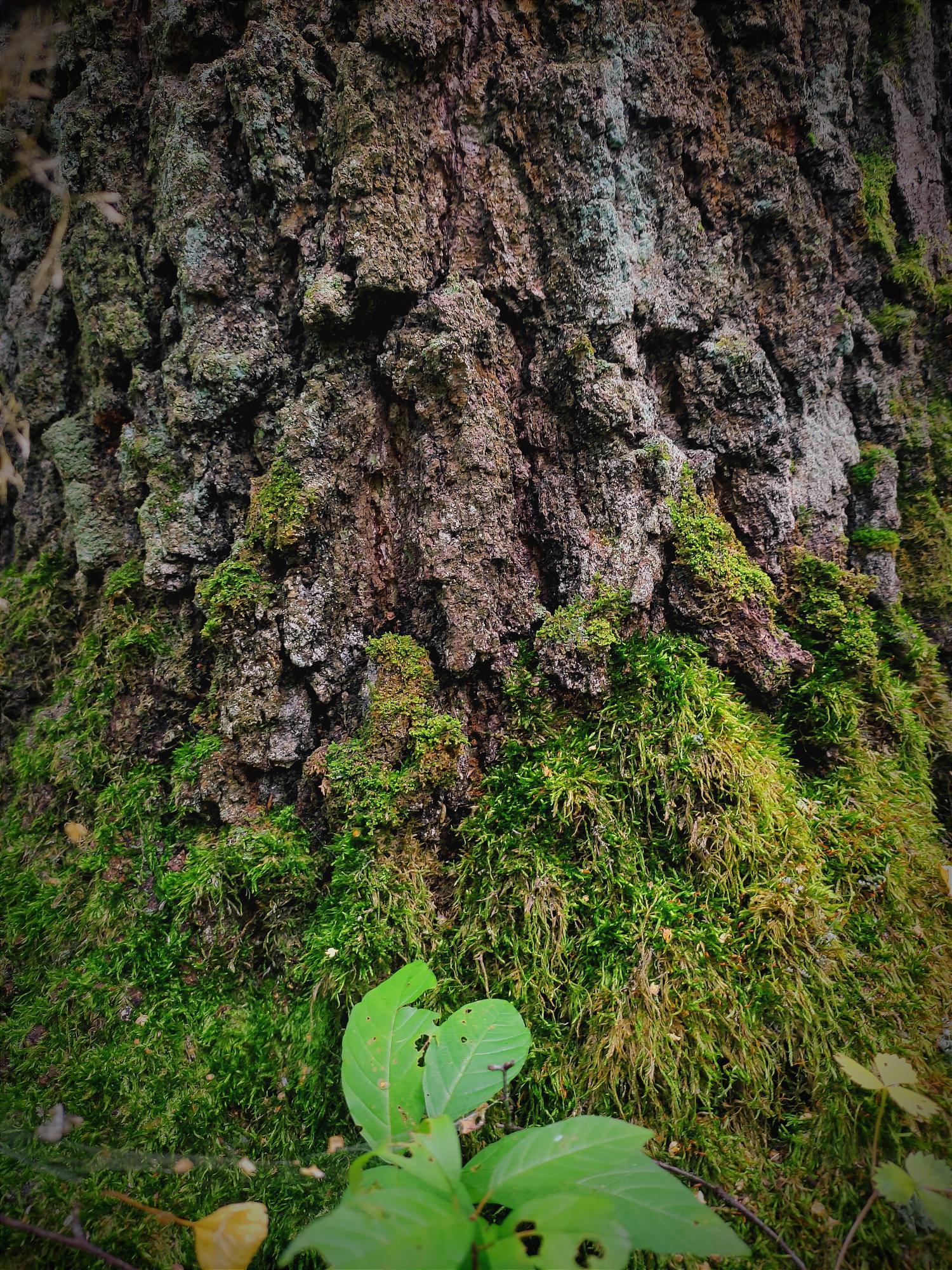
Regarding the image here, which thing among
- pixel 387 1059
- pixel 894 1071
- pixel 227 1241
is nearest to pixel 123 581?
pixel 387 1059

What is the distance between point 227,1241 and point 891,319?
435 centimetres

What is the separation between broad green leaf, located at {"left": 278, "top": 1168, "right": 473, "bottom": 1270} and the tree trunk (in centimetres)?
77

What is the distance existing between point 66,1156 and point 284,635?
175 centimetres

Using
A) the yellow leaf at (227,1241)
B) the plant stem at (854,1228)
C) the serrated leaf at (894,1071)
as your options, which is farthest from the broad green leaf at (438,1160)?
the serrated leaf at (894,1071)

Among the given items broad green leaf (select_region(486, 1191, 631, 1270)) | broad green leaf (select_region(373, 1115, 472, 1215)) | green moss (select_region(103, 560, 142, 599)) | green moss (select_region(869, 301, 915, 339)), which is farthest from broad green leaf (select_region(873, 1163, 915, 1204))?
green moss (select_region(869, 301, 915, 339))

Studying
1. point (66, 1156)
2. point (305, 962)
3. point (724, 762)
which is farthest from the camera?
point (724, 762)

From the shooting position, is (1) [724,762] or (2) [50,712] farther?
(2) [50,712]

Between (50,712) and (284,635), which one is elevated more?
(284,635)

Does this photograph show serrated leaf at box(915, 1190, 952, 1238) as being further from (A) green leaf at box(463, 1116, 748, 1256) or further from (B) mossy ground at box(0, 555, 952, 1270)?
(A) green leaf at box(463, 1116, 748, 1256)

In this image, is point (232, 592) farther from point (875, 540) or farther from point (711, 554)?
point (875, 540)

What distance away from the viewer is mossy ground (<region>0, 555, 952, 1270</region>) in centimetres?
177

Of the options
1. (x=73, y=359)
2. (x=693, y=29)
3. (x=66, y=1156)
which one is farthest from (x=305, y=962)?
(x=693, y=29)

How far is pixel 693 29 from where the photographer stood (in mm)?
2494

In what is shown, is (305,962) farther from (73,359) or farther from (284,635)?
(73,359)
